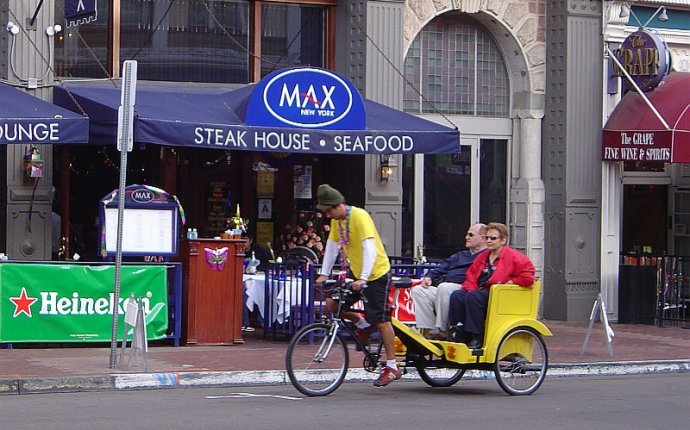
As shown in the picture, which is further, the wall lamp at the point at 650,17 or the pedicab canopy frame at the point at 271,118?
the wall lamp at the point at 650,17

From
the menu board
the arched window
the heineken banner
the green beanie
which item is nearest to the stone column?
the menu board

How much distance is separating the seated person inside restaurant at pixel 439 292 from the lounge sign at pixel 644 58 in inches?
313

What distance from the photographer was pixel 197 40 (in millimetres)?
18031

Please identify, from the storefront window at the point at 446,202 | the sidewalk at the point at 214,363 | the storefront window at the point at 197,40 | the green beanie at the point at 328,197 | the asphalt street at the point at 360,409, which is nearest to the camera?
the asphalt street at the point at 360,409

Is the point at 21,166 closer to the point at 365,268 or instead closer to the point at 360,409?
the point at 365,268

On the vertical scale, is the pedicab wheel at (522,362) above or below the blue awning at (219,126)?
below

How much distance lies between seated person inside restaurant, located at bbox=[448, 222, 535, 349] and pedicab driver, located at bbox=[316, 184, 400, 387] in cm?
68

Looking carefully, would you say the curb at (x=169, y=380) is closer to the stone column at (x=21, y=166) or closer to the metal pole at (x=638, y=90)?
the stone column at (x=21, y=166)

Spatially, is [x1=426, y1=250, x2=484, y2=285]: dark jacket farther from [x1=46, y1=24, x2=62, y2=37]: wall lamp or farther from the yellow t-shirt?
[x1=46, y1=24, x2=62, y2=37]: wall lamp

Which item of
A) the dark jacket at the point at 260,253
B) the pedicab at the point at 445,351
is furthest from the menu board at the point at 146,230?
the pedicab at the point at 445,351

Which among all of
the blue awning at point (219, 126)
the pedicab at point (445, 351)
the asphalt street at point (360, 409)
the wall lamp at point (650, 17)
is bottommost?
the asphalt street at point (360, 409)

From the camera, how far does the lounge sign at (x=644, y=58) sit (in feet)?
64.1

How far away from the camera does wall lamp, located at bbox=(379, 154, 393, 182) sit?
1867 cm

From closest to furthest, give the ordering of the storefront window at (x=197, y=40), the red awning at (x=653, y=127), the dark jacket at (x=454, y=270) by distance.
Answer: the dark jacket at (x=454, y=270), the storefront window at (x=197, y=40), the red awning at (x=653, y=127)
